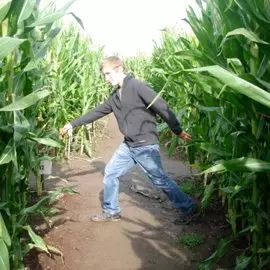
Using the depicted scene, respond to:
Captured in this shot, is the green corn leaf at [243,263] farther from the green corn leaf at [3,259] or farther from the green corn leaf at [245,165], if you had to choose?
the green corn leaf at [3,259]

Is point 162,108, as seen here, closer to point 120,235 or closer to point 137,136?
point 137,136

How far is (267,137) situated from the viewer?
2463 millimetres

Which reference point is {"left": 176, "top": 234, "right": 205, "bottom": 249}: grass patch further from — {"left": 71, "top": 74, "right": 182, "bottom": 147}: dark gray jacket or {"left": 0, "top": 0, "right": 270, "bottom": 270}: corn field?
{"left": 71, "top": 74, "right": 182, "bottom": 147}: dark gray jacket

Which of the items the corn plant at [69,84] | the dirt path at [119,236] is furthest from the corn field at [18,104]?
Answer: the corn plant at [69,84]

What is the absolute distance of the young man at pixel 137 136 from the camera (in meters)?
4.09

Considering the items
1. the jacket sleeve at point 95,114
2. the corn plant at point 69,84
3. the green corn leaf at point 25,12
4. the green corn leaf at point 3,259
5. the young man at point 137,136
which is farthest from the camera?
the corn plant at point 69,84

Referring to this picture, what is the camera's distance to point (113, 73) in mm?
4082

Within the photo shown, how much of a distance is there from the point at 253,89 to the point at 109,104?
2919 millimetres

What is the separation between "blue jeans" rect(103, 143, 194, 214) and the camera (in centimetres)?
414

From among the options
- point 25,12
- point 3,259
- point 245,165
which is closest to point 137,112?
point 25,12

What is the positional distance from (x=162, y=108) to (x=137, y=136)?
0.41 metres

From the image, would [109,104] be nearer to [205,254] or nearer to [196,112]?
[196,112]

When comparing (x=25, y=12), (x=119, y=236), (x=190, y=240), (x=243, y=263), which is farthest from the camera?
(x=119, y=236)

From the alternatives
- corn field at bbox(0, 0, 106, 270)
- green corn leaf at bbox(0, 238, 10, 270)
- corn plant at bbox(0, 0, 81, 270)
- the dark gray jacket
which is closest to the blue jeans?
the dark gray jacket
